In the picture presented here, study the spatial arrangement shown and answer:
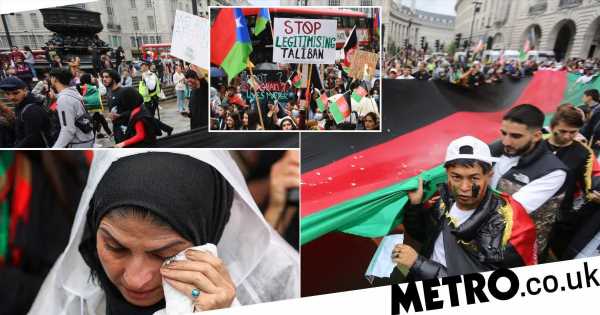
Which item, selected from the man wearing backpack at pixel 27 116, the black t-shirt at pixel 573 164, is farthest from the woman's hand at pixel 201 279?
the black t-shirt at pixel 573 164

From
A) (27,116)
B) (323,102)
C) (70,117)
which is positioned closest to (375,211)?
(323,102)

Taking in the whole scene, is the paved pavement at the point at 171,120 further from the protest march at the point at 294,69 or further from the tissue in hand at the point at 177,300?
the tissue in hand at the point at 177,300

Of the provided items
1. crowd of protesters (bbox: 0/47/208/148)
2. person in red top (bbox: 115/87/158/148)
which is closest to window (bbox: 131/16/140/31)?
crowd of protesters (bbox: 0/47/208/148)

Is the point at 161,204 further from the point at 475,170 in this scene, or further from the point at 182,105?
the point at 475,170

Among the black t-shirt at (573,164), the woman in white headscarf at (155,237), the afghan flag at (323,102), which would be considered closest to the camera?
the woman in white headscarf at (155,237)

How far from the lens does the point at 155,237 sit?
2053mm

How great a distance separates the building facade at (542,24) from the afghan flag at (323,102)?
49.7 inches

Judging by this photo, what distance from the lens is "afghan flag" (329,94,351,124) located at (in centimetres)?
260

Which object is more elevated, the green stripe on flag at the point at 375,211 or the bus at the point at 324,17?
the bus at the point at 324,17

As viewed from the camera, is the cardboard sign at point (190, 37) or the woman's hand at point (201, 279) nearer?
the woman's hand at point (201, 279)

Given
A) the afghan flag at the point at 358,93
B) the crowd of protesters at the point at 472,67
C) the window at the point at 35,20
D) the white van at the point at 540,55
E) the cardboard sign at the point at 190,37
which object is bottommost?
the afghan flag at the point at 358,93

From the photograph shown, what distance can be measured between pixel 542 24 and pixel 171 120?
2.96 m

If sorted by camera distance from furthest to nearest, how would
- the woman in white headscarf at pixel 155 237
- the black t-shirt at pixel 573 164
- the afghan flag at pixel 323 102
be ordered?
the black t-shirt at pixel 573 164
the afghan flag at pixel 323 102
the woman in white headscarf at pixel 155 237

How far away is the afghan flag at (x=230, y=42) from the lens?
235 centimetres
